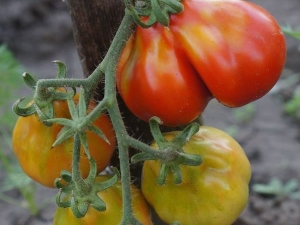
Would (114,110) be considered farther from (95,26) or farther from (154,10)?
(95,26)

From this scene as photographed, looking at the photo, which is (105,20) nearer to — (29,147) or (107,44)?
(107,44)

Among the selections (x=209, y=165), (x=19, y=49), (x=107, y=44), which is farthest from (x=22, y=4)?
(x=209, y=165)

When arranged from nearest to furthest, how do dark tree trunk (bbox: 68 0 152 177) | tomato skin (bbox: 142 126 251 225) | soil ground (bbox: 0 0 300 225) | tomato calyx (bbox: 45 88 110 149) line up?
tomato calyx (bbox: 45 88 110 149)
tomato skin (bbox: 142 126 251 225)
dark tree trunk (bbox: 68 0 152 177)
soil ground (bbox: 0 0 300 225)

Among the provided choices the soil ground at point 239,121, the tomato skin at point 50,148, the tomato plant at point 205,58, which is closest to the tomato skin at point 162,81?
the tomato plant at point 205,58

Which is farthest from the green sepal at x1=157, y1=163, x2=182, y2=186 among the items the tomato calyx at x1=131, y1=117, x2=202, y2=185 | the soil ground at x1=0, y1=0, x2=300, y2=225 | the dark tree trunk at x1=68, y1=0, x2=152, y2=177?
the soil ground at x1=0, y1=0, x2=300, y2=225

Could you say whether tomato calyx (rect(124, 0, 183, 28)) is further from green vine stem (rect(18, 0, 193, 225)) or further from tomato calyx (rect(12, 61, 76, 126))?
tomato calyx (rect(12, 61, 76, 126))

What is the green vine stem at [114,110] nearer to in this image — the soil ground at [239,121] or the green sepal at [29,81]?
the green sepal at [29,81]
